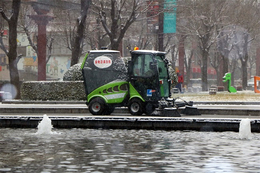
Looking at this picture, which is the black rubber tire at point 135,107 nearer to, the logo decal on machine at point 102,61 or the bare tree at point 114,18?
the logo decal on machine at point 102,61

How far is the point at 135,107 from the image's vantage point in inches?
822

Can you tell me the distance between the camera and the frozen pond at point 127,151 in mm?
9266

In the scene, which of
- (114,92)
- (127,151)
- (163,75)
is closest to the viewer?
(127,151)

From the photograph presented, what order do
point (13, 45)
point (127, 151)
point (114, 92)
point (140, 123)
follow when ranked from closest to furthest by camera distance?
point (127, 151)
point (140, 123)
point (114, 92)
point (13, 45)

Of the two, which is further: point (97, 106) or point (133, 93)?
point (97, 106)

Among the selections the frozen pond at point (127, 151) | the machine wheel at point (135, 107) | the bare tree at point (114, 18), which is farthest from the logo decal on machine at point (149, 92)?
the bare tree at point (114, 18)

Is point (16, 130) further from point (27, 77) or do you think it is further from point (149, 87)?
point (27, 77)

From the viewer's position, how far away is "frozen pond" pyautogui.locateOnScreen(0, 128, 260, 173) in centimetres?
927

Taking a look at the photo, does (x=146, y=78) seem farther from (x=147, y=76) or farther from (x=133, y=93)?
(x=133, y=93)

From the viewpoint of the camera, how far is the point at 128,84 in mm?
21109

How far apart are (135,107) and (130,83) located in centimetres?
84

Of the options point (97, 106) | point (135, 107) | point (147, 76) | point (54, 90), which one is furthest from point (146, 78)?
point (54, 90)

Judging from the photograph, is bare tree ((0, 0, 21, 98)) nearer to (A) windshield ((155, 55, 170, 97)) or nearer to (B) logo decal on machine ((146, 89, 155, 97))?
(A) windshield ((155, 55, 170, 97))

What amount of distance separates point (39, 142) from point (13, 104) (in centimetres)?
1662
